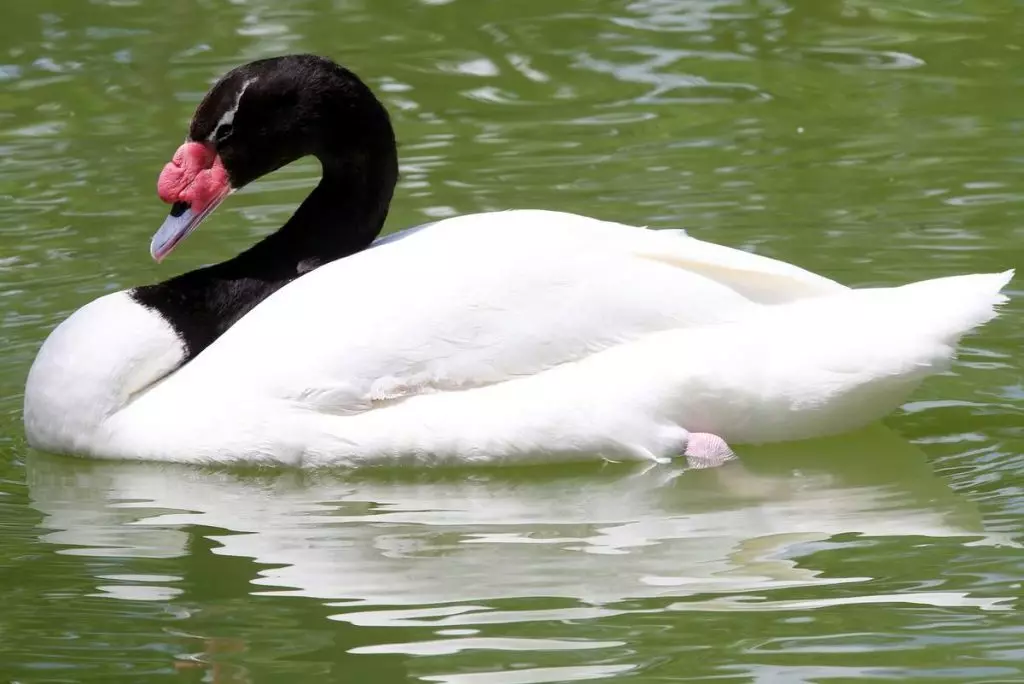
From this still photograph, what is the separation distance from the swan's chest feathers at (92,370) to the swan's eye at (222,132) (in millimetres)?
580

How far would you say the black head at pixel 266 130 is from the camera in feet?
22.2

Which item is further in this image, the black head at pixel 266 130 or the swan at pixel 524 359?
the black head at pixel 266 130

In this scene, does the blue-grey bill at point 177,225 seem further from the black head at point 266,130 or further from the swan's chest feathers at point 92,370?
the swan's chest feathers at point 92,370

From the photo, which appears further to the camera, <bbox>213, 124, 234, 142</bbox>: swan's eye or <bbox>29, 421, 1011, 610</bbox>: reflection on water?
<bbox>213, 124, 234, 142</bbox>: swan's eye

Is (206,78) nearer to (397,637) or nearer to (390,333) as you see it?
(390,333)

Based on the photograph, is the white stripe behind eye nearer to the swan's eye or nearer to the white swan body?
the swan's eye

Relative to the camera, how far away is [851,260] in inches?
331

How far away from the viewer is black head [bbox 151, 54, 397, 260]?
6.77 meters

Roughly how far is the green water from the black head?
672mm

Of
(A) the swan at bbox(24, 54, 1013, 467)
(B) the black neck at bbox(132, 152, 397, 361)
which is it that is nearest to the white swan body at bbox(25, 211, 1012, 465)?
(A) the swan at bbox(24, 54, 1013, 467)

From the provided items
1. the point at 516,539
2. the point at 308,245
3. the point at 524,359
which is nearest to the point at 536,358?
the point at 524,359

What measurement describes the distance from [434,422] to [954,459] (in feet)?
5.04

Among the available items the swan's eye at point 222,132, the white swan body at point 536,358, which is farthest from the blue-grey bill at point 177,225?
the white swan body at point 536,358

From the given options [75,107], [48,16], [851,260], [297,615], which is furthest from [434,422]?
[48,16]
